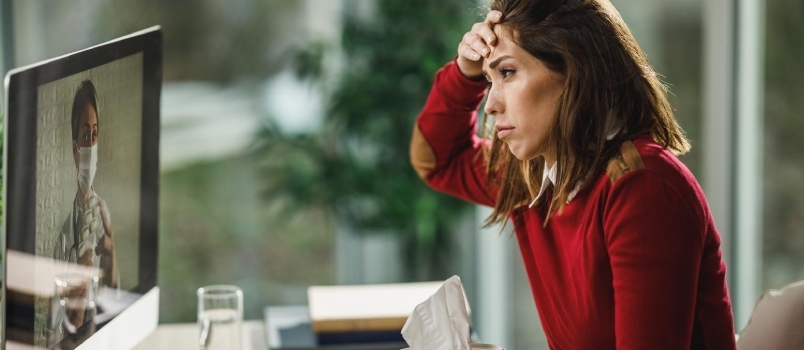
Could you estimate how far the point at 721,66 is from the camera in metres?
2.75

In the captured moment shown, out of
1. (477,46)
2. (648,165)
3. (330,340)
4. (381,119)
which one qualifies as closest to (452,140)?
(477,46)

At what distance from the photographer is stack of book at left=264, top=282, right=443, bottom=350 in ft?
5.64

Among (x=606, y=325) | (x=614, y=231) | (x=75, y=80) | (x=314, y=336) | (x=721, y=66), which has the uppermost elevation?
(x=721, y=66)

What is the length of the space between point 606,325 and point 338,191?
5.26 ft

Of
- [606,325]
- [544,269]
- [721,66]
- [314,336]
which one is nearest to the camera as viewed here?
[606,325]

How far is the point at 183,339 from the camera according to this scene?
1.79 m

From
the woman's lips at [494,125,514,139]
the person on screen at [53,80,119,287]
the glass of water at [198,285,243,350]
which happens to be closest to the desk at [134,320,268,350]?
the glass of water at [198,285,243,350]

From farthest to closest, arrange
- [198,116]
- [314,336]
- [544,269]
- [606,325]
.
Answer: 1. [198,116]
2. [314,336]
3. [544,269]
4. [606,325]

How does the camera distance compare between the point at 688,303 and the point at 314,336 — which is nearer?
the point at 688,303

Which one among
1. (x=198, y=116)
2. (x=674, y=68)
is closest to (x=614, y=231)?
(x=674, y=68)

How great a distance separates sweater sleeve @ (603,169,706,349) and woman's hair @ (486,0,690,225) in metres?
0.10

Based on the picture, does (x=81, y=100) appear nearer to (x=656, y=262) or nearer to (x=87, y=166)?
(x=87, y=166)

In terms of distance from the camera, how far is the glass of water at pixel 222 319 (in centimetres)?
154

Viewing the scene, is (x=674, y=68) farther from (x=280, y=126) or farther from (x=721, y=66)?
(x=280, y=126)
